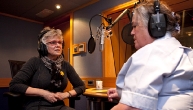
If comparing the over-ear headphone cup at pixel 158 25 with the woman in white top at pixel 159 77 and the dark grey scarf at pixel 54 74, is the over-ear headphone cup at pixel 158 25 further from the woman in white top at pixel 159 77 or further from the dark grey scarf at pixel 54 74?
the dark grey scarf at pixel 54 74

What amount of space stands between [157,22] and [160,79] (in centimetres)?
24

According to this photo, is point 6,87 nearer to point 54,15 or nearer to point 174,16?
point 54,15

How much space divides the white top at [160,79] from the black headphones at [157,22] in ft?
0.17

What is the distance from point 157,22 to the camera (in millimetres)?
660

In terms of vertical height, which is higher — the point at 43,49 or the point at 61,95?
the point at 43,49

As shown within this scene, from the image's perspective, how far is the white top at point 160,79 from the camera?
0.54 m

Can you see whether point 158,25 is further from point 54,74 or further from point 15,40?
point 15,40

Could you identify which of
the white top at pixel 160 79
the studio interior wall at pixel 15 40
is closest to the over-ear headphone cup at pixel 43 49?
the white top at pixel 160 79

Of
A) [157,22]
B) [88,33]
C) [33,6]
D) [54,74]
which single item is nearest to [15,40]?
[33,6]

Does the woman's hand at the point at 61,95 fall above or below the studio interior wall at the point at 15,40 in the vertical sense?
below

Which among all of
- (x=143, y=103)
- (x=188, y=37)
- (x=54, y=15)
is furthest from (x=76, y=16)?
(x=143, y=103)

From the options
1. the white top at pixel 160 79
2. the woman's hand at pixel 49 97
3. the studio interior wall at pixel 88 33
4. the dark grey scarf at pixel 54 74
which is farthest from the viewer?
the studio interior wall at pixel 88 33

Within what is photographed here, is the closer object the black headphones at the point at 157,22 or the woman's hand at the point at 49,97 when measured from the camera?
the black headphones at the point at 157,22

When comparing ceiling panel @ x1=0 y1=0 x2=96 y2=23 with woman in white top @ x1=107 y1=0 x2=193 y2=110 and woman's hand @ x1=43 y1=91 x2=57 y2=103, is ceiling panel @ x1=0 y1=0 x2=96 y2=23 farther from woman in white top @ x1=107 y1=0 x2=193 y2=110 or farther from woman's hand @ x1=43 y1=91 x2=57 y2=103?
woman in white top @ x1=107 y1=0 x2=193 y2=110
